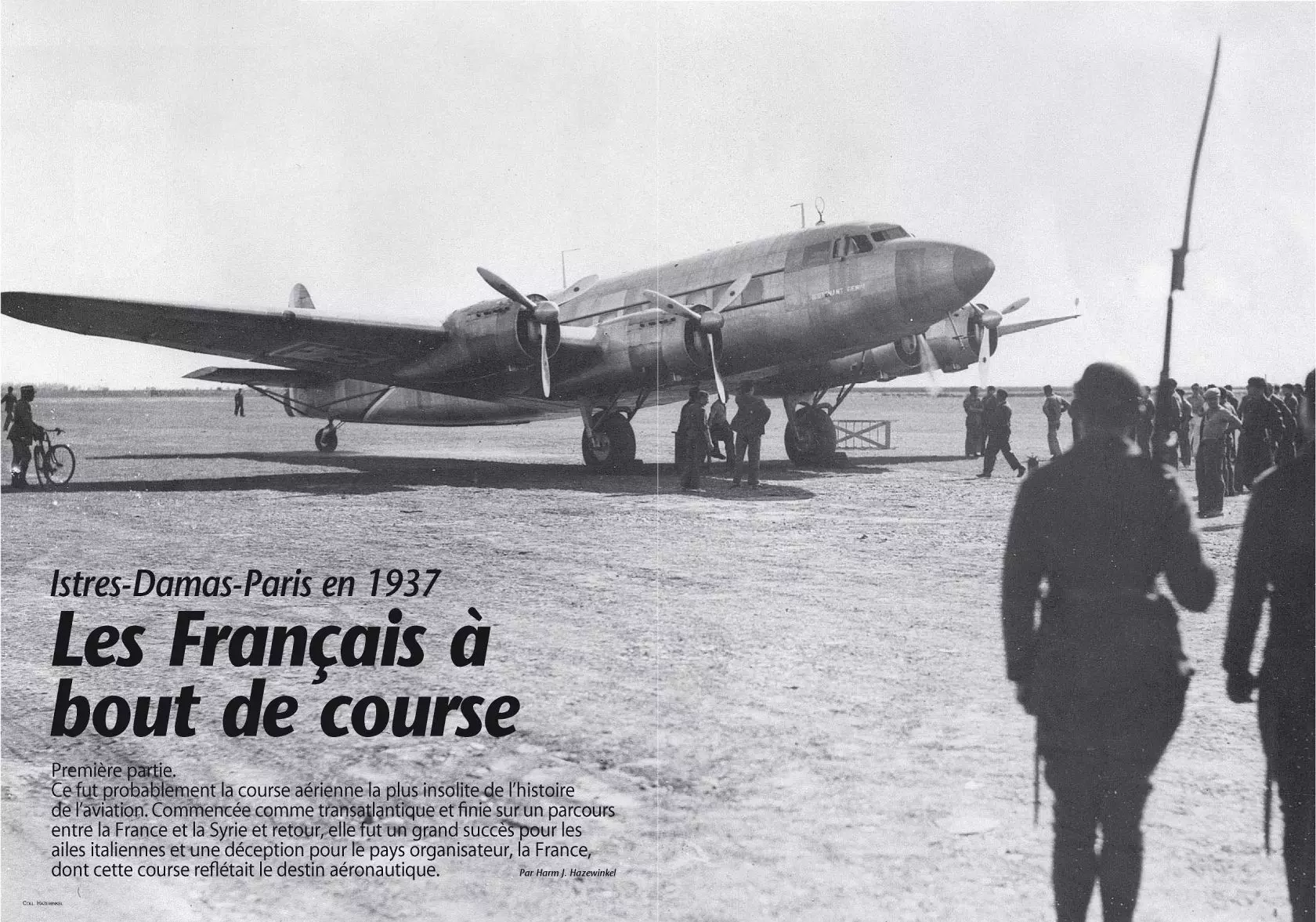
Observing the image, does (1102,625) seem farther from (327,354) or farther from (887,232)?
(327,354)

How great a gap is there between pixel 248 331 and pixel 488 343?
413cm

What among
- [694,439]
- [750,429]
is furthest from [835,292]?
[694,439]

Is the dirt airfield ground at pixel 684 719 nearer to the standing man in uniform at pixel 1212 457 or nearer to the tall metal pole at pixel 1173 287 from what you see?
the standing man in uniform at pixel 1212 457

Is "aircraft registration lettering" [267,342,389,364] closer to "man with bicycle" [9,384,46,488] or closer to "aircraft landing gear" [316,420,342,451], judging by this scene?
"man with bicycle" [9,384,46,488]

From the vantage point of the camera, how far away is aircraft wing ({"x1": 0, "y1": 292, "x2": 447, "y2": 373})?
14.2 m

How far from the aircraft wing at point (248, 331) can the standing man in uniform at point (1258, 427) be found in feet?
41.5

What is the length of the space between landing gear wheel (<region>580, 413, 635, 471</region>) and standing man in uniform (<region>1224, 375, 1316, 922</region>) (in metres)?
16.0

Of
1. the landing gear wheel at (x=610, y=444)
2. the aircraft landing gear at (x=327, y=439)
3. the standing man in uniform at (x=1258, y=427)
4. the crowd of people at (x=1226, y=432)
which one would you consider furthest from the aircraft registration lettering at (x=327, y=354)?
the standing man in uniform at (x=1258, y=427)

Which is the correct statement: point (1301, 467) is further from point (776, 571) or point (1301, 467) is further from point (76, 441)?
point (76, 441)

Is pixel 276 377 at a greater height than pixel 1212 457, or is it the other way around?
pixel 276 377

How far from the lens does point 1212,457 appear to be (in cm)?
1299

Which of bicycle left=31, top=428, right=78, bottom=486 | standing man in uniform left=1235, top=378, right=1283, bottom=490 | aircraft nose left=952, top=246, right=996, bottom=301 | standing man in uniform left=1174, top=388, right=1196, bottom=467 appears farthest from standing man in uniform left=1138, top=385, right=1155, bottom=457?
bicycle left=31, top=428, right=78, bottom=486

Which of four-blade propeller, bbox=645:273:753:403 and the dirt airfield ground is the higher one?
four-blade propeller, bbox=645:273:753:403

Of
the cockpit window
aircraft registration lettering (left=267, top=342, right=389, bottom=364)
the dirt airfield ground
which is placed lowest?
the dirt airfield ground
